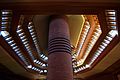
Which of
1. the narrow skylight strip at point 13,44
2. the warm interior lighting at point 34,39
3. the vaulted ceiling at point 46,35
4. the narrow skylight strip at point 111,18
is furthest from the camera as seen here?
the warm interior lighting at point 34,39

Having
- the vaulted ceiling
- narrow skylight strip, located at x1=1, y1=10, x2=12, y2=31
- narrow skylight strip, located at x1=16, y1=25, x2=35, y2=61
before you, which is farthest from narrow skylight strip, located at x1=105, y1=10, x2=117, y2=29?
narrow skylight strip, located at x1=16, y1=25, x2=35, y2=61

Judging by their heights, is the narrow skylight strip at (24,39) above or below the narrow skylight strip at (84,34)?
below

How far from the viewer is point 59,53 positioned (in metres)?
5.38

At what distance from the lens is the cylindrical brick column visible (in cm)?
506

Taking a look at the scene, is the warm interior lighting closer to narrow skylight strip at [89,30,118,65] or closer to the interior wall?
the interior wall

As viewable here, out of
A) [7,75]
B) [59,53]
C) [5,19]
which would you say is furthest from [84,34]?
[7,75]

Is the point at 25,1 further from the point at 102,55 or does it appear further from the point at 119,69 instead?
the point at 119,69

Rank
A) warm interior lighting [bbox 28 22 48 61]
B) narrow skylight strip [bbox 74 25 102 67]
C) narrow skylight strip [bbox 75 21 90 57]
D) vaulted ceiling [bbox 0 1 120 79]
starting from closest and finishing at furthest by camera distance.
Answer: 1. vaulted ceiling [bbox 0 1 120 79]
2. narrow skylight strip [bbox 74 25 102 67]
3. warm interior lighting [bbox 28 22 48 61]
4. narrow skylight strip [bbox 75 21 90 57]

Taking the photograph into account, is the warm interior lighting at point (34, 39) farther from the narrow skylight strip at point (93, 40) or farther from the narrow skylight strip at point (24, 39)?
the narrow skylight strip at point (93, 40)

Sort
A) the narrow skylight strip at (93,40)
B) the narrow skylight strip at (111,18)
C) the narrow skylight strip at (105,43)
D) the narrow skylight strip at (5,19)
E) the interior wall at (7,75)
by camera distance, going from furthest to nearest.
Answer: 1. the interior wall at (7,75)
2. the narrow skylight strip at (93,40)
3. the narrow skylight strip at (105,43)
4. the narrow skylight strip at (111,18)
5. the narrow skylight strip at (5,19)

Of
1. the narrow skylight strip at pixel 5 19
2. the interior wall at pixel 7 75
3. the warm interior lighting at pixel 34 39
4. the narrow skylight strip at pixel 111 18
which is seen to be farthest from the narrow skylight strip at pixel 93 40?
the interior wall at pixel 7 75

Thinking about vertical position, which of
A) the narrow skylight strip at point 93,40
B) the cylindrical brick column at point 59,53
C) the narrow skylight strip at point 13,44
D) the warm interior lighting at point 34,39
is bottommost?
the cylindrical brick column at point 59,53

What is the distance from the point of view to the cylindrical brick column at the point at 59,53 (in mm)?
5062

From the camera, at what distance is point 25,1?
4.96m
